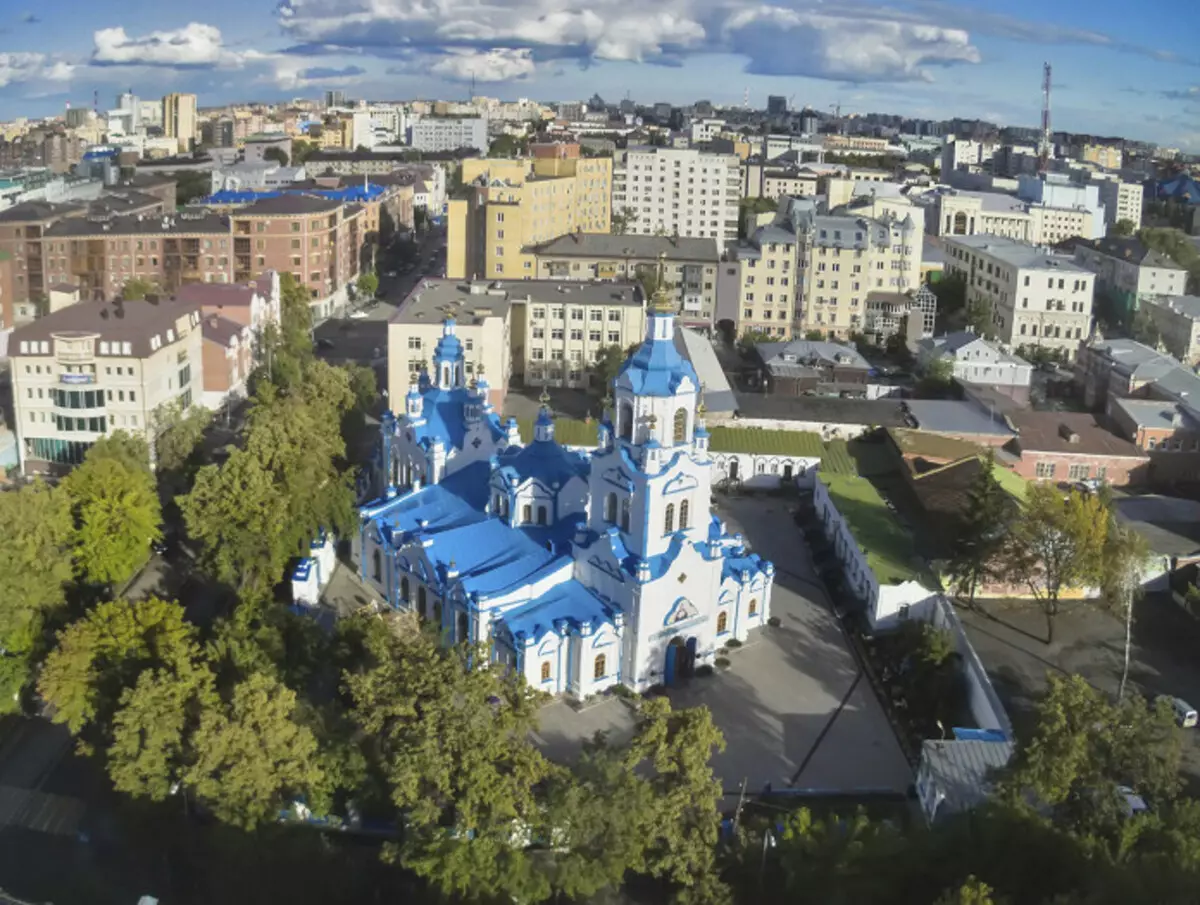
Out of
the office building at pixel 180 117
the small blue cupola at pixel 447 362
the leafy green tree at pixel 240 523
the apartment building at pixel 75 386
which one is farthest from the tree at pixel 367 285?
the office building at pixel 180 117

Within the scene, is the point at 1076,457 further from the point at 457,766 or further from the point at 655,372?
the point at 457,766

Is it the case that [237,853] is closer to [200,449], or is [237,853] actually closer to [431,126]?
[200,449]

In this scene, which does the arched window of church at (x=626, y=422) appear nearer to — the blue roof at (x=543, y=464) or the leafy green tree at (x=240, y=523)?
the blue roof at (x=543, y=464)

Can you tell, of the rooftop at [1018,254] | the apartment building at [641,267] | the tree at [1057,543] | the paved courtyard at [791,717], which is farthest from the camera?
the apartment building at [641,267]

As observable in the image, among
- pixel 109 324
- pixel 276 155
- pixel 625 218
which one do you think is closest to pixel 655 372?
pixel 109 324

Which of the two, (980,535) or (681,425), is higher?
(681,425)
